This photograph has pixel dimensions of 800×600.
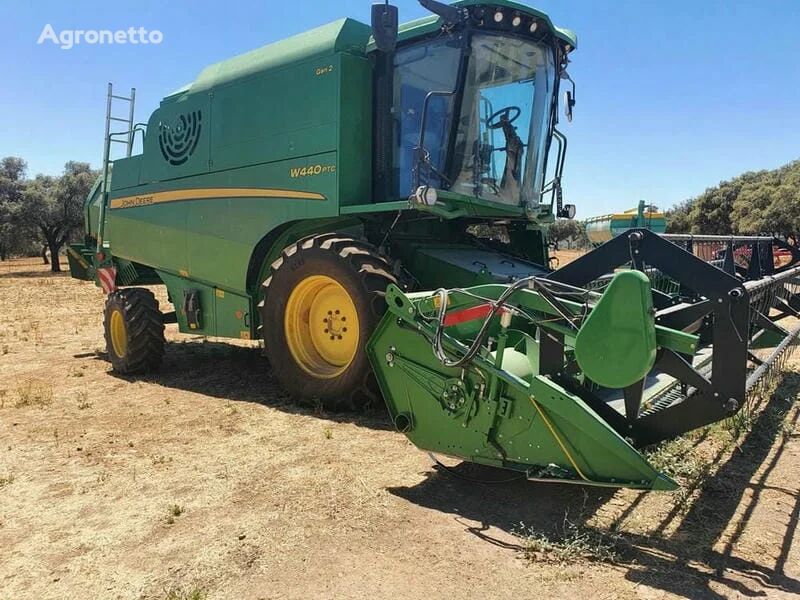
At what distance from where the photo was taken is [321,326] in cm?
534

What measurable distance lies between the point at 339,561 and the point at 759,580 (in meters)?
1.76

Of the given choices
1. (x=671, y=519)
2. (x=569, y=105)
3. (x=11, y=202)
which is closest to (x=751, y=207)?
(x=569, y=105)

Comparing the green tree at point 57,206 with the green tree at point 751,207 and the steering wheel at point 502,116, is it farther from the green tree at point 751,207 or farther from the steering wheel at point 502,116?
the green tree at point 751,207

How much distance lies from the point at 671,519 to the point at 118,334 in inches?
252

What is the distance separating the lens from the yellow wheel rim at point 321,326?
5.08m

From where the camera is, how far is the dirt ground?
2.59 metres

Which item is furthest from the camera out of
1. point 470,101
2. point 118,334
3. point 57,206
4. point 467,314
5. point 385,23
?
point 57,206

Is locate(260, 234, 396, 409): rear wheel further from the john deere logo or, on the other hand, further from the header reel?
the john deere logo

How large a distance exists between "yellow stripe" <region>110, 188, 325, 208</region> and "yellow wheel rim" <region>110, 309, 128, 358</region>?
1399mm

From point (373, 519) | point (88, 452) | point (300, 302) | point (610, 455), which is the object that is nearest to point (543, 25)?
point (300, 302)

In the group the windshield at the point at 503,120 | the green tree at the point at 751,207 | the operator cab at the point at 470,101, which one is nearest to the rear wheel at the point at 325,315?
the operator cab at the point at 470,101

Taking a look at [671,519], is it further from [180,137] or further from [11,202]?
[11,202]

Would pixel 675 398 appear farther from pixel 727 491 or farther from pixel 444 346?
pixel 444 346

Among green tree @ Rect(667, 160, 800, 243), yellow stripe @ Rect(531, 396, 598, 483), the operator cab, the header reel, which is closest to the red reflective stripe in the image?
the header reel
